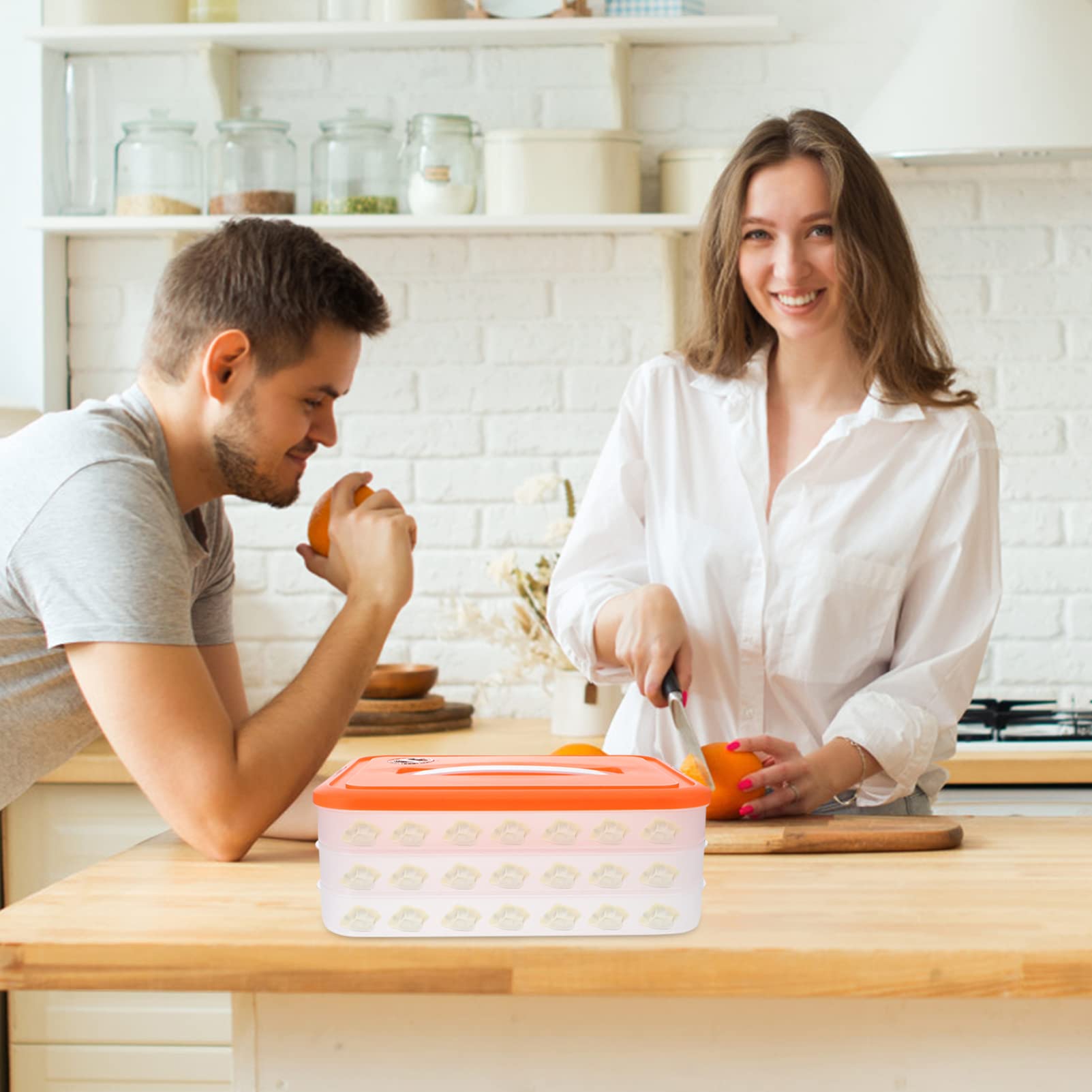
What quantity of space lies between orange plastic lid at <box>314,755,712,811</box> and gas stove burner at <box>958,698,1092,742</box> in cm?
168

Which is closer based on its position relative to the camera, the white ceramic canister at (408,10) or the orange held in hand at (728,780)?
the orange held in hand at (728,780)

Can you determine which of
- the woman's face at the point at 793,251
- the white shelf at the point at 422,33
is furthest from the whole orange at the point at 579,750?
the white shelf at the point at 422,33

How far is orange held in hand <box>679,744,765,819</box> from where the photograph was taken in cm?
129

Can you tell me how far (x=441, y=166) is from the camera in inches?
104

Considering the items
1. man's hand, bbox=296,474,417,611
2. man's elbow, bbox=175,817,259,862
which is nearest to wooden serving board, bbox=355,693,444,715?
man's hand, bbox=296,474,417,611

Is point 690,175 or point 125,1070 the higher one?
point 690,175

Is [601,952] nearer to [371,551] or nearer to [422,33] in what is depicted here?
[371,551]

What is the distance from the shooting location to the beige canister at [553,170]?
2.61m

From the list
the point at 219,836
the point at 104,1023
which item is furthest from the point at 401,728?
the point at 219,836

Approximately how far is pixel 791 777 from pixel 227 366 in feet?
2.14

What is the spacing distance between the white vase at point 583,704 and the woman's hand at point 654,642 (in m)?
1.10

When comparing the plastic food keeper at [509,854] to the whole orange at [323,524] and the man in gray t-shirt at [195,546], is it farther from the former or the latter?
the whole orange at [323,524]

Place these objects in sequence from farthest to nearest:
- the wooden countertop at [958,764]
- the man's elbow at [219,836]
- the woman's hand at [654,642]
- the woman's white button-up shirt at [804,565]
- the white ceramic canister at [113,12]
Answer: the white ceramic canister at [113,12] → the wooden countertop at [958,764] → the woman's white button-up shirt at [804,565] → the woman's hand at [654,642] → the man's elbow at [219,836]

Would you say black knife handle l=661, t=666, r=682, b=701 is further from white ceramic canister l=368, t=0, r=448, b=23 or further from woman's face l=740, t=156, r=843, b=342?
white ceramic canister l=368, t=0, r=448, b=23
